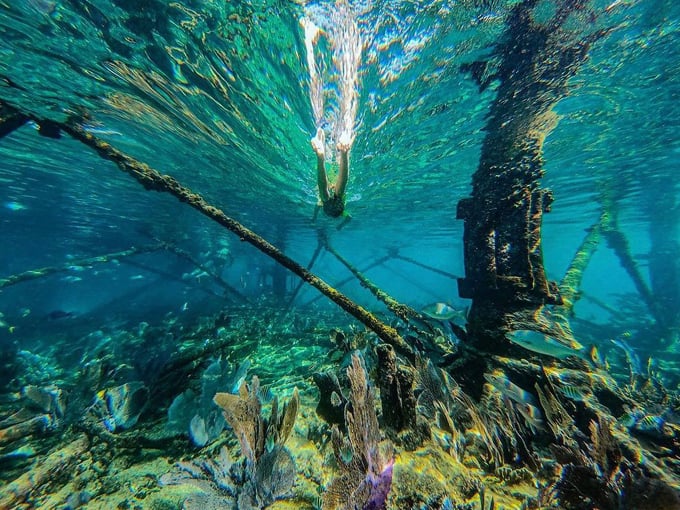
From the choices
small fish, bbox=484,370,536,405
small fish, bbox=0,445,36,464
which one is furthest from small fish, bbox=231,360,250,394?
small fish, bbox=484,370,536,405

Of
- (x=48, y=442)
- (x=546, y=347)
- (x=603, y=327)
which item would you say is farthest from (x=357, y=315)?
(x=603, y=327)

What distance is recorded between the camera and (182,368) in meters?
4.48

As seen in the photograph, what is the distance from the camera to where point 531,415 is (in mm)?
2709

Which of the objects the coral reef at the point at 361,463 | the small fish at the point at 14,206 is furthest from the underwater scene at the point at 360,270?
the small fish at the point at 14,206

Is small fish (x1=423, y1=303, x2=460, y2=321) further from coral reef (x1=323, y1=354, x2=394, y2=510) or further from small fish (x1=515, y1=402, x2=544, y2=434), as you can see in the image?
coral reef (x1=323, y1=354, x2=394, y2=510)

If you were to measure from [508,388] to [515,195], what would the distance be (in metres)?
3.43

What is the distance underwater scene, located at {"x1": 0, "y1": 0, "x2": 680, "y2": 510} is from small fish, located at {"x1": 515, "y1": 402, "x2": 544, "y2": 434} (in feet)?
0.07

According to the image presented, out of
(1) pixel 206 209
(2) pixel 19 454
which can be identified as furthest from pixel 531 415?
(2) pixel 19 454

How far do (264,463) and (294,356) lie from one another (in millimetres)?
4464

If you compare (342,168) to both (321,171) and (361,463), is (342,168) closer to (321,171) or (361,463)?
(321,171)

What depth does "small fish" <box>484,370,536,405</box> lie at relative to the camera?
294 cm

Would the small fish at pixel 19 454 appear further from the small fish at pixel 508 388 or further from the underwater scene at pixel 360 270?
the small fish at pixel 508 388

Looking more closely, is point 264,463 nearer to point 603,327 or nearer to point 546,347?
point 546,347

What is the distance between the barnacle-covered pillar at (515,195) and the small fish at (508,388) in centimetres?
69
